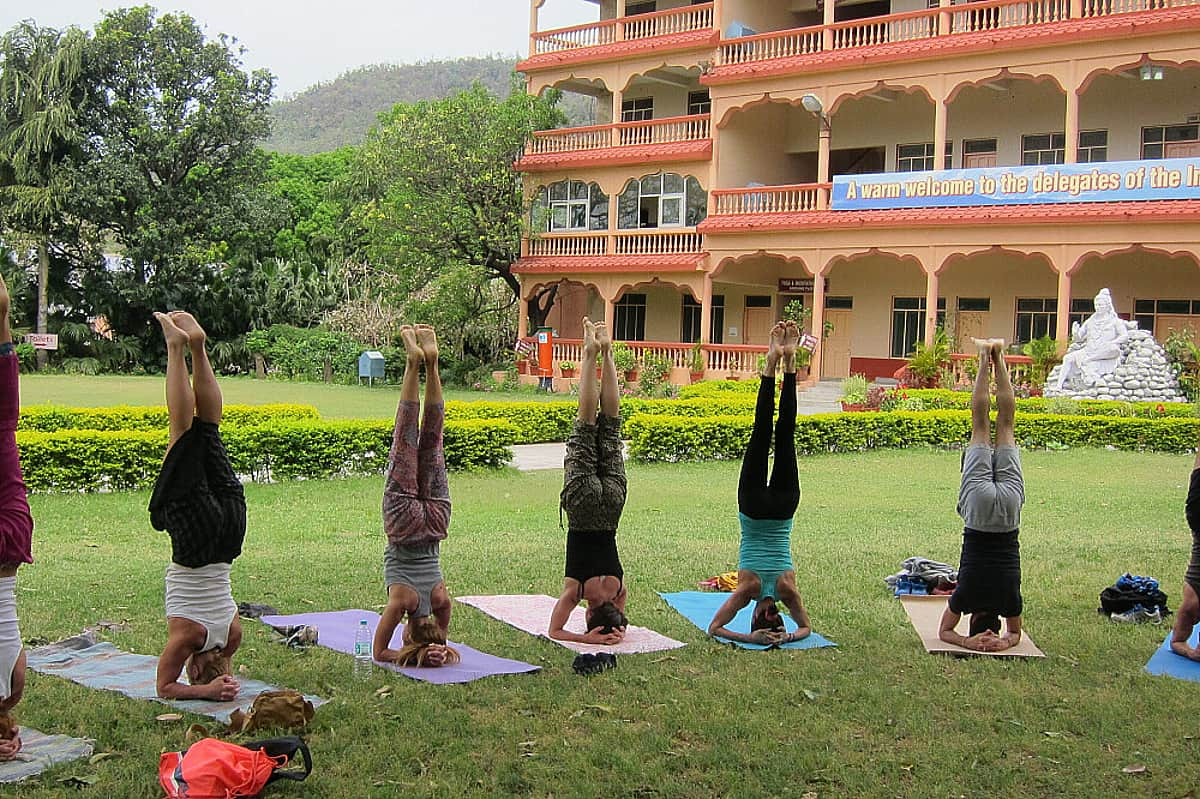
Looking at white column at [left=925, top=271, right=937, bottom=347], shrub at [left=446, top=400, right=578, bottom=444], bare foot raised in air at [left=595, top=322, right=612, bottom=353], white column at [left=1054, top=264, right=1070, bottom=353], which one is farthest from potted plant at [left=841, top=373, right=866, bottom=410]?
bare foot raised in air at [left=595, top=322, right=612, bottom=353]

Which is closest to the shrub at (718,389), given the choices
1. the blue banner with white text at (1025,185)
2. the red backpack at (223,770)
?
the blue banner with white text at (1025,185)

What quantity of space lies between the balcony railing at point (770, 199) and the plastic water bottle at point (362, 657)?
22.2 m

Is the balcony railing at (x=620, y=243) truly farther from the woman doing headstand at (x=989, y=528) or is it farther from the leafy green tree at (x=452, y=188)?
the woman doing headstand at (x=989, y=528)

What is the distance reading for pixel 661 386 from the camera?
26828mm

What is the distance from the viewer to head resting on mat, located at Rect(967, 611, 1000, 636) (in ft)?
20.2

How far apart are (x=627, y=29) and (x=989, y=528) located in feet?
87.2

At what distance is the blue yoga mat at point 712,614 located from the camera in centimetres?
622

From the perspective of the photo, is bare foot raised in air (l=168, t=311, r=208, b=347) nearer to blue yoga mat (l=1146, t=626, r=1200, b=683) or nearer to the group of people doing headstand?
the group of people doing headstand

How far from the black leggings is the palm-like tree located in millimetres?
30128

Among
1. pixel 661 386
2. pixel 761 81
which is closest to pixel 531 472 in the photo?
pixel 661 386

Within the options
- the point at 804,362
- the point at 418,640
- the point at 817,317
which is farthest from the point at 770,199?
the point at 418,640

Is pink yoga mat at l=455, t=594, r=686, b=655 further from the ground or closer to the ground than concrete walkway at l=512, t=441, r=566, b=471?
closer to the ground

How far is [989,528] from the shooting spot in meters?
6.11

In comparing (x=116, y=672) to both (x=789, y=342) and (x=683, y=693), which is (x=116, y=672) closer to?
(x=683, y=693)
